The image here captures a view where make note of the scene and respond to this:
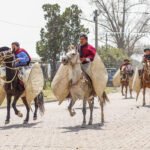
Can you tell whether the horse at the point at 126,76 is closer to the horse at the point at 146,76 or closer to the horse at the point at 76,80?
the horse at the point at 146,76

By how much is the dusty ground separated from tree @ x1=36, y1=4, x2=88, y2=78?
3695cm

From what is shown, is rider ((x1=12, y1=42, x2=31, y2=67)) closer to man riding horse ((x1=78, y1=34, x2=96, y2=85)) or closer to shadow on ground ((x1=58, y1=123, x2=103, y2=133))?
man riding horse ((x1=78, y1=34, x2=96, y2=85))

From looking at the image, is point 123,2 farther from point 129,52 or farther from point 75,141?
point 75,141

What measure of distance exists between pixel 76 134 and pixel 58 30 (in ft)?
139

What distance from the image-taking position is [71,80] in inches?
653

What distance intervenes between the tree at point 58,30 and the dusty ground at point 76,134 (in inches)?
1455

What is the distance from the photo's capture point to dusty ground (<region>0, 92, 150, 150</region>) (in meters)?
12.2

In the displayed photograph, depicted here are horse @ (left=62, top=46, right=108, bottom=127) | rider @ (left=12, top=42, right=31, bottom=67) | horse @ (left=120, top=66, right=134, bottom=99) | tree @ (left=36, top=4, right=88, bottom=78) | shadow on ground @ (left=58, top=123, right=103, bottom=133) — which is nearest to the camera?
shadow on ground @ (left=58, top=123, right=103, bottom=133)

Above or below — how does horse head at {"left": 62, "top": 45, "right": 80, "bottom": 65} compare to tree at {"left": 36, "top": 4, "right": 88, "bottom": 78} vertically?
below

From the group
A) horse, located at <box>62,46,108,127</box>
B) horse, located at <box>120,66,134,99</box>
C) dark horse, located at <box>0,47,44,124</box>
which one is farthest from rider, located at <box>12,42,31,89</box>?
horse, located at <box>120,66,134,99</box>

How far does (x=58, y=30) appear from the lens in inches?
2216

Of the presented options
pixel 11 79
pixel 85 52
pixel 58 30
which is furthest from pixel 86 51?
pixel 58 30

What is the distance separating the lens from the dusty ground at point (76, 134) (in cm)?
1216

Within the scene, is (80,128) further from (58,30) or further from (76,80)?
(58,30)
